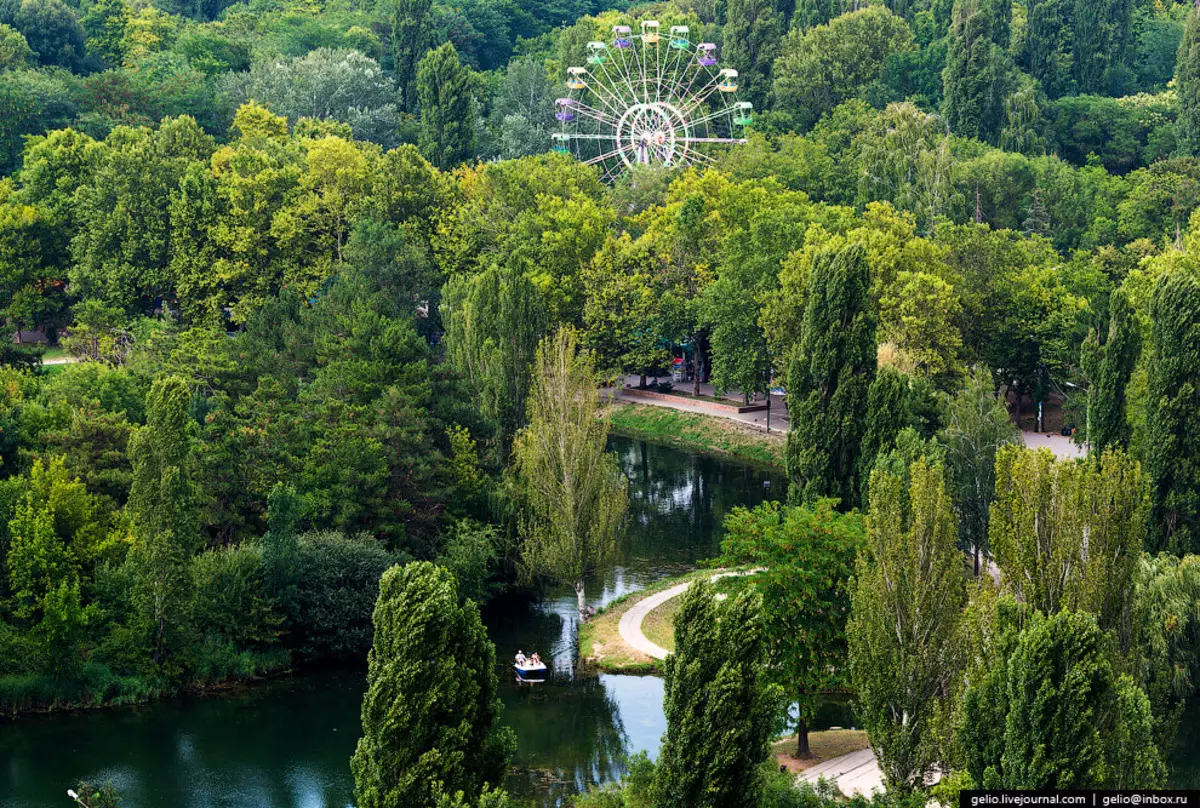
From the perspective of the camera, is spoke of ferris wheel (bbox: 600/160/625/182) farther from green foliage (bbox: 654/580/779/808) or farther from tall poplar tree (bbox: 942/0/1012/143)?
green foliage (bbox: 654/580/779/808)

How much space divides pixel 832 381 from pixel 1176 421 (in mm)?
10323

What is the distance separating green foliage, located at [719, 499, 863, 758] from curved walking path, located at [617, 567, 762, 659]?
2.97m

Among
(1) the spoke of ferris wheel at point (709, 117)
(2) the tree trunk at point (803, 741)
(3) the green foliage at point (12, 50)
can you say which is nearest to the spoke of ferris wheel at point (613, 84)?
(1) the spoke of ferris wheel at point (709, 117)

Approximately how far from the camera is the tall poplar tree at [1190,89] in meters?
86.2

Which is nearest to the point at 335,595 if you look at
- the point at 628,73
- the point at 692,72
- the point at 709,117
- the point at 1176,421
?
the point at 1176,421

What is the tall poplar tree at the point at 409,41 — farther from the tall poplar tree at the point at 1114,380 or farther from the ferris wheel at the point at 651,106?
the tall poplar tree at the point at 1114,380


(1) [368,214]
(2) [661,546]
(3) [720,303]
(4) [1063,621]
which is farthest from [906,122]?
(4) [1063,621]

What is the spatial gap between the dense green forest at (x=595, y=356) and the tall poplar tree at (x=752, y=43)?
26cm

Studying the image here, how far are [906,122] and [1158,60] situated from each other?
32942mm

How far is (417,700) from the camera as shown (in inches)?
1166

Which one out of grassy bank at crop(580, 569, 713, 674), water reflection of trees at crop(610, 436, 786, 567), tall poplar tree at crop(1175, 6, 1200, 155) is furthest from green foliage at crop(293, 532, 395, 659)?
tall poplar tree at crop(1175, 6, 1200, 155)

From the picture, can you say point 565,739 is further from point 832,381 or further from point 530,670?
point 832,381

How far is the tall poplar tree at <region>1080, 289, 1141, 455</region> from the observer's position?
49.0m

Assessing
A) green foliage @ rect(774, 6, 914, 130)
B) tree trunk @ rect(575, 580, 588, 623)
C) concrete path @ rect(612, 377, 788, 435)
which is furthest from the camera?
green foliage @ rect(774, 6, 914, 130)
